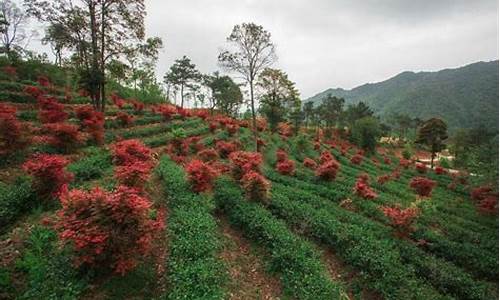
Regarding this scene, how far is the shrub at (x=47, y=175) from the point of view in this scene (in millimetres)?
7312

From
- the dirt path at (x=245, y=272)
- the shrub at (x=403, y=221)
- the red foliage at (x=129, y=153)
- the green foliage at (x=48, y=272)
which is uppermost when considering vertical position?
the red foliage at (x=129, y=153)

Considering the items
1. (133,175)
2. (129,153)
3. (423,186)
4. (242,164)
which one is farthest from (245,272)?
(423,186)

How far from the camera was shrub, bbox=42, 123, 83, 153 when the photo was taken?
11.4 metres

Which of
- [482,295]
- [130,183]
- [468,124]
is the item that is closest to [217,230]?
[130,183]

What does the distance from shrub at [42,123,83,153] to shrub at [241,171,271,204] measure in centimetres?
831

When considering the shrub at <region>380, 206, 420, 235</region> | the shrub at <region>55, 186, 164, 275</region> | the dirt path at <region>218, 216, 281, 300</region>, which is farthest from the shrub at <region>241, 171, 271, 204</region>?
the shrub at <region>55, 186, 164, 275</region>

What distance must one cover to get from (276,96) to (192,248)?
3115 centimetres

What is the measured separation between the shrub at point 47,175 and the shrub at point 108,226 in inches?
120

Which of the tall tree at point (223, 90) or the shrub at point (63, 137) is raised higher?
the tall tree at point (223, 90)

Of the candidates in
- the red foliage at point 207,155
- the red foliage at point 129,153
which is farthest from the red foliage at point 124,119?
the red foliage at point 129,153

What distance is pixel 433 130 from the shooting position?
38.2 meters

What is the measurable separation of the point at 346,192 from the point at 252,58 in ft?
47.5

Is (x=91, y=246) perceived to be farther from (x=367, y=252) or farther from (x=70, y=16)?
(x=70, y=16)

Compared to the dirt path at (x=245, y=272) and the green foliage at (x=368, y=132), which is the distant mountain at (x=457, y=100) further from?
the dirt path at (x=245, y=272)
